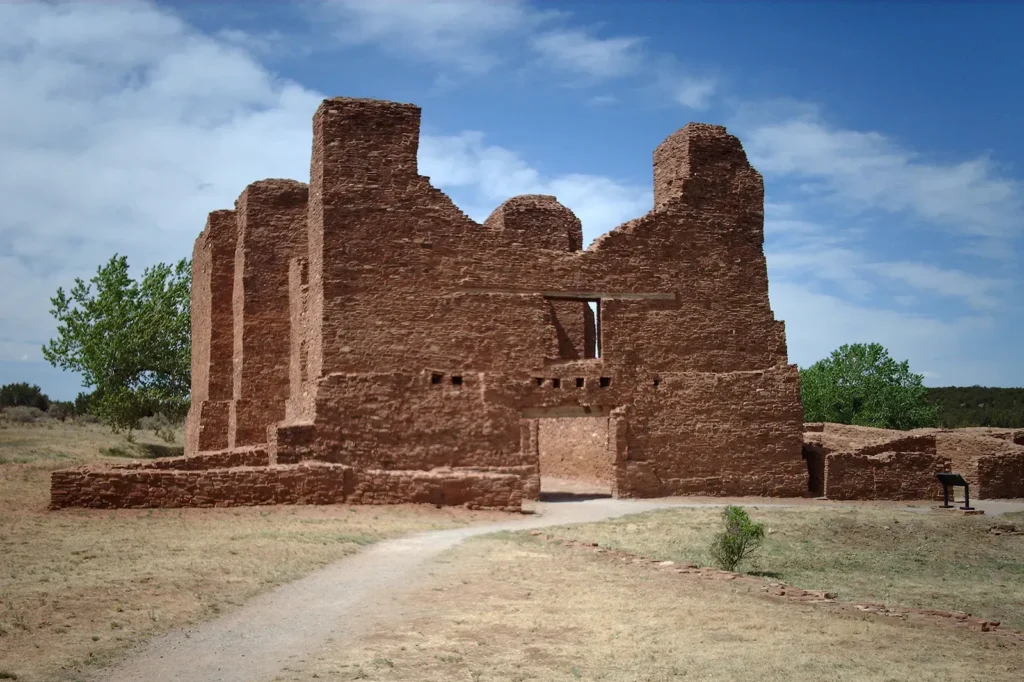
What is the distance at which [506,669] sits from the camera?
22.8ft

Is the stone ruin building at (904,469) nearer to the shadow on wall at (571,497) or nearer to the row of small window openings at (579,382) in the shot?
the shadow on wall at (571,497)

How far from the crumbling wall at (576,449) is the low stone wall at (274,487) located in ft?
15.2

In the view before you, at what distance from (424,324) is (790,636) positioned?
39.2 ft

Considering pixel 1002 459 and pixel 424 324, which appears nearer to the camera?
pixel 424 324

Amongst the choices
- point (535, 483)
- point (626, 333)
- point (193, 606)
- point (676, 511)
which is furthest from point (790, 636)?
point (626, 333)

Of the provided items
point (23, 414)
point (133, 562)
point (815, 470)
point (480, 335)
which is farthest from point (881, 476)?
point (23, 414)

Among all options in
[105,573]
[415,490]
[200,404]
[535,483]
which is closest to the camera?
[105,573]

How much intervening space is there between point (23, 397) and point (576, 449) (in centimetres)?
4292

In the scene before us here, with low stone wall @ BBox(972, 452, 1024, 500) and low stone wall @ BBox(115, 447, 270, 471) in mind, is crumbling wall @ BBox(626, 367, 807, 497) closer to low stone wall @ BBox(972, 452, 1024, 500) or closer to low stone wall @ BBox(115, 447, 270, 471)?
low stone wall @ BBox(972, 452, 1024, 500)

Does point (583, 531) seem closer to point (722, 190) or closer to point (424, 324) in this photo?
point (424, 324)

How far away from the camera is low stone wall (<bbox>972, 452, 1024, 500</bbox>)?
2252 cm

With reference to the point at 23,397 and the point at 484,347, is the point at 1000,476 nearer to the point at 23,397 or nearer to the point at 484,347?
the point at 484,347

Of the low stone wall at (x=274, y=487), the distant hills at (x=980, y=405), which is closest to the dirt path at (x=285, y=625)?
the low stone wall at (x=274, y=487)

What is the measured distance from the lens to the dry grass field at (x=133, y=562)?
7.43 meters
